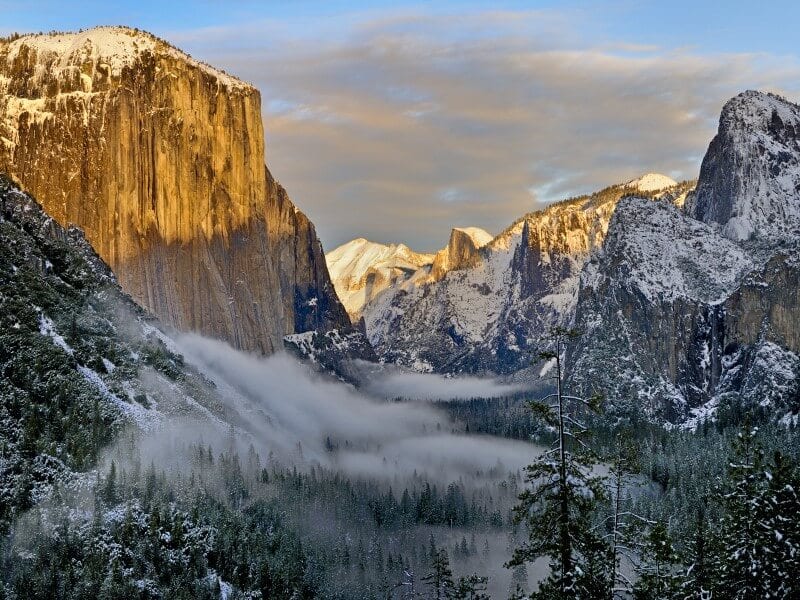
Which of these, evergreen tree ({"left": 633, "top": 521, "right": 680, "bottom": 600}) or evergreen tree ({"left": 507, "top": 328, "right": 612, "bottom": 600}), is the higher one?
evergreen tree ({"left": 507, "top": 328, "right": 612, "bottom": 600})

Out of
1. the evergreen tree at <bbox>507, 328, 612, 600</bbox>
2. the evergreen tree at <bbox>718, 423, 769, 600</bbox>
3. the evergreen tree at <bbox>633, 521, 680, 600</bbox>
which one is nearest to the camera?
the evergreen tree at <bbox>507, 328, 612, 600</bbox>

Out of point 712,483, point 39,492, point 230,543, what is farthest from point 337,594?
point 712,483

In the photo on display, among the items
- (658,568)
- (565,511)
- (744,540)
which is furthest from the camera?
(658,568)

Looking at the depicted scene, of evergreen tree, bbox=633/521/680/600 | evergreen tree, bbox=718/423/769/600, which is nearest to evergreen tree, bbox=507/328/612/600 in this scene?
evergreen tree, bbox=633/521/680/600

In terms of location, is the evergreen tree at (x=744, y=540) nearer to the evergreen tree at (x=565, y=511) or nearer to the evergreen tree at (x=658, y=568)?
the evergreen tree at (x=658, y=568)

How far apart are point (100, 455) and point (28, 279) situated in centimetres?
3875

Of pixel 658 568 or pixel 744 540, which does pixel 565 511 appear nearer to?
pixel 658 568

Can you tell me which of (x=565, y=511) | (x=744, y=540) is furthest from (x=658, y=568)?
(x=565, y=511)

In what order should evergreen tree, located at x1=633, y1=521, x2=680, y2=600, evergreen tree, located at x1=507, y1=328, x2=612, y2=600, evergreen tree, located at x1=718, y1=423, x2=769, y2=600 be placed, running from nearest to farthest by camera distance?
1. evergreen tree, located at x1=507, y1=328, x2=612, y2=600
2. evergreen tree, located at x1=718, y1=423, x2=769, y2=600
3. evergreen tree, located at x1=633, y1=521, x2=680, y2=600

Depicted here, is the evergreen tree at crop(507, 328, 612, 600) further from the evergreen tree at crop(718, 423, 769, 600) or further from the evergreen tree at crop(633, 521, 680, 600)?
the evergreen tree at crop(718, 423, 769, 600)

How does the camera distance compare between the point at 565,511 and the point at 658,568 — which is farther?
the point at 658,568

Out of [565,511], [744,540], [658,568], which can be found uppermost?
[565,511]

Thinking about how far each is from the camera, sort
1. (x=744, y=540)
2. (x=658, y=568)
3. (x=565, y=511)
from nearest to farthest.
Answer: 1. (x=565, y=511)
2. (x=744, y=540)
3. (x=658, y=568)

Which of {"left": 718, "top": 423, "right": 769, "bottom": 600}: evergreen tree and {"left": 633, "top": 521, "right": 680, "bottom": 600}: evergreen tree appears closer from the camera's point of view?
{"left": 718, "top": 423, "right": 769, "bottom": 600}: evergreen tree
